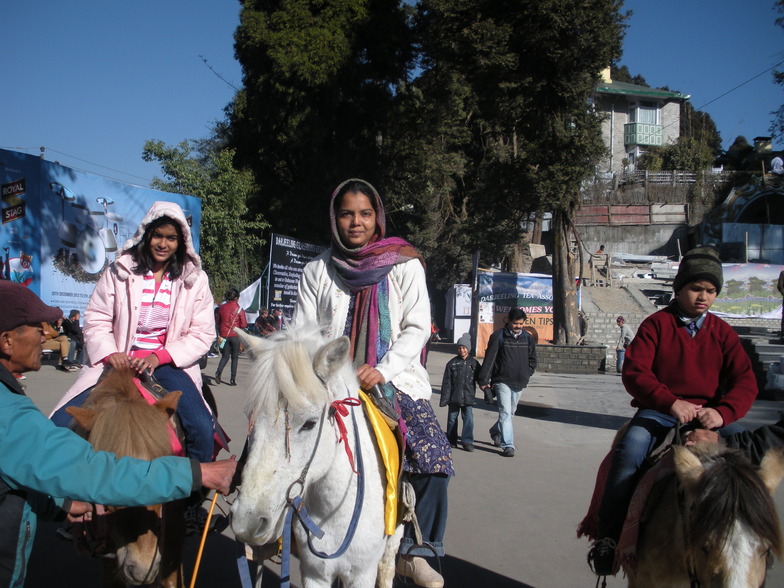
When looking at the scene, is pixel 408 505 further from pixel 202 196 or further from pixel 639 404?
pixel 202 196

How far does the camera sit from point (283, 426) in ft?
8.02

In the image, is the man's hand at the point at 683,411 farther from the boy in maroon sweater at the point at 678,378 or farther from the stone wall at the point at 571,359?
the stone wall at the point at 571,359

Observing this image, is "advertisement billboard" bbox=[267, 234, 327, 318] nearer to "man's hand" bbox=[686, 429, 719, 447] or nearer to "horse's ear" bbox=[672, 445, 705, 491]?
"man's hand" bbox=[686, 429, 719, 447]

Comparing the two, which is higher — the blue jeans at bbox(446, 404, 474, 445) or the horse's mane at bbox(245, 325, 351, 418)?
the horse's mane at bbox(245, 325, 351, 418)

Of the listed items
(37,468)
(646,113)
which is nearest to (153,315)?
(37,468)

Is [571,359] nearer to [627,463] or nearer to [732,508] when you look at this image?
[627,463]

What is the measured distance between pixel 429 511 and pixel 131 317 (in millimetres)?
2221

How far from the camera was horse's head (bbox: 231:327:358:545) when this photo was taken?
2.29 metres

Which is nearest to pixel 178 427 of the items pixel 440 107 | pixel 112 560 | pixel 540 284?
pixel 112 560

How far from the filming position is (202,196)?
24062 mm

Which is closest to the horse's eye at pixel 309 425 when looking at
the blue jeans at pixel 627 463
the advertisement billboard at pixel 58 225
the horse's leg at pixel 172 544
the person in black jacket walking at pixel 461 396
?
the horse's leg at pixel 172 544

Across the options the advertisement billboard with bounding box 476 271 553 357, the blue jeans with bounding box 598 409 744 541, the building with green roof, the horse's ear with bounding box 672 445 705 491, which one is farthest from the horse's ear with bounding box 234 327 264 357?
the building with green roof

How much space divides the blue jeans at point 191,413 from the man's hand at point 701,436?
8.90 ft

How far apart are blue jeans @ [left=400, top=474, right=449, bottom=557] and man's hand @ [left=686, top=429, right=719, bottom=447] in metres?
1.27
